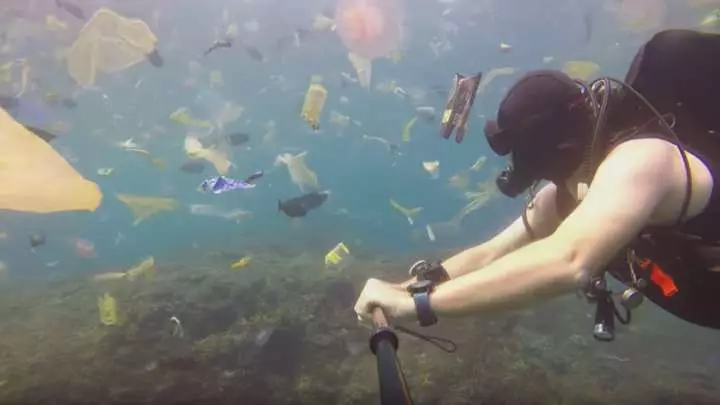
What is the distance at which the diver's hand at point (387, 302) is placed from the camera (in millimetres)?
2006

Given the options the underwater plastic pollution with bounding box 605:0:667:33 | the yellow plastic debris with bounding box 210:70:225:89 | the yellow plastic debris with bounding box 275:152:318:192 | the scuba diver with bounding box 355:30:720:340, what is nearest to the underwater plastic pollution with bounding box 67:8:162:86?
the yellow plastic debris with bounding box 275:152:318:192

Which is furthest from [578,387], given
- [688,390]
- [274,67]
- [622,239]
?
[274,67]

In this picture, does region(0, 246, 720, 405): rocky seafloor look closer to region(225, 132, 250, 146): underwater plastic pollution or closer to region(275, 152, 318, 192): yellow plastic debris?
region(275, 152, 318, 192): yellow plastic debris

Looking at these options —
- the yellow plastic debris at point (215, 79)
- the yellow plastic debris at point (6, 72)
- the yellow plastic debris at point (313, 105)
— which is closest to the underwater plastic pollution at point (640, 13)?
the yellow plastic debris at point (313, 105)

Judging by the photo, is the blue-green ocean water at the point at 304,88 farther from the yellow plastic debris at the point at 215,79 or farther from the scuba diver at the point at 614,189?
the scuba diver at the point at 614,189

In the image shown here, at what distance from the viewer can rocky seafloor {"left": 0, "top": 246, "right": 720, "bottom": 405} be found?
6434 mm

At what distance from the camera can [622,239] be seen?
5.97 ft

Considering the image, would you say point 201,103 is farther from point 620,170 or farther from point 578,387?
point 620,170

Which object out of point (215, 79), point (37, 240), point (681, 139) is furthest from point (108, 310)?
point (215, 79)

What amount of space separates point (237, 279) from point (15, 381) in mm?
3875

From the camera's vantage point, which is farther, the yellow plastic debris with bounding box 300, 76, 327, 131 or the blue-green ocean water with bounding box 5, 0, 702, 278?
the blue-green ocean water with bounding box 5, 0, 702, 278

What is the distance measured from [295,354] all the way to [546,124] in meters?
5.85

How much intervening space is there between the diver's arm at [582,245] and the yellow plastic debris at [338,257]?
5.62 metres

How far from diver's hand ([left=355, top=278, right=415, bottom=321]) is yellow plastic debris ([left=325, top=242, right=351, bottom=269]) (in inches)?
210
